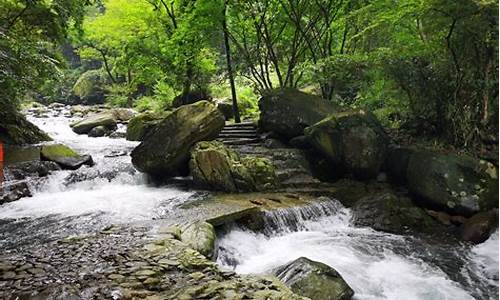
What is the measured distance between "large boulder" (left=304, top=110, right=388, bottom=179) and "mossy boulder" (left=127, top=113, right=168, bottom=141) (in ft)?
27.4

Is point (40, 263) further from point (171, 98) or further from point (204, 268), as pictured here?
point (171, 98)

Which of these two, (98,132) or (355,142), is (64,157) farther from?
(355,142)

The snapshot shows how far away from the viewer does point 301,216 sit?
26.5 ft

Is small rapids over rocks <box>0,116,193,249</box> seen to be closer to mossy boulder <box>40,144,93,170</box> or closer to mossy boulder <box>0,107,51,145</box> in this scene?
mossy boulder <box>40,144,93,170</box>

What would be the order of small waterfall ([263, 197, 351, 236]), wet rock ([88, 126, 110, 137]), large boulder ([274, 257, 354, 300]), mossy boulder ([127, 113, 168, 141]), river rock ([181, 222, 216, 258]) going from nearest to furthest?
large boulder ([274, 257, 354, 300]) → river rock ([181, 222, 216, 258]) → small waterfall ([263, 197, 351, 236]) → mossy boulder ([127, 113, 168, 141]) → wet rock ([88, 126, 110, 137])

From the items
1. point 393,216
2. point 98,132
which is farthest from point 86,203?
point 98,132

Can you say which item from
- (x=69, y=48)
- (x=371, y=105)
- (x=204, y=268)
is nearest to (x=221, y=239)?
(x=204, y=268)

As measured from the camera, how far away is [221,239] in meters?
6.93

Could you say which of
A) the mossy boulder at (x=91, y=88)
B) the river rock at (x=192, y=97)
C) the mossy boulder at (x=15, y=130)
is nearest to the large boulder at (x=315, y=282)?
the mossy boulder at (x=15, y=130)

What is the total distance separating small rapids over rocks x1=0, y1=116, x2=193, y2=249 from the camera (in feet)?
22.6

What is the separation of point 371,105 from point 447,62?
4.10m

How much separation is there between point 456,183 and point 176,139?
648 centimetres

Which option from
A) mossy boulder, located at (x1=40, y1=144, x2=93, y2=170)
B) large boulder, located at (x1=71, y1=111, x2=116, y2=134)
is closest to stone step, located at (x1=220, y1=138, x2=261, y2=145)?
mossy boulder, located at (x1=40, y1=144, x2=93, y2=170)

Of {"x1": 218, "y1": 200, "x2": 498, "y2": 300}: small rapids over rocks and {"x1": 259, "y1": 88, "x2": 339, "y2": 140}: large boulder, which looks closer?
{"x1": 218, "y1": 200, "x2": 498, "y2": 300}: small rapids over rocks
